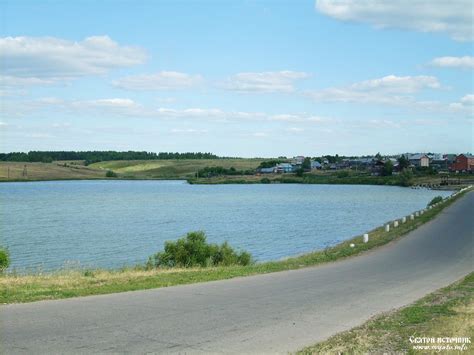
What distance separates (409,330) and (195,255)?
1491 cm

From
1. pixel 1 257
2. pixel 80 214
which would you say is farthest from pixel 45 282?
pixel 80 214

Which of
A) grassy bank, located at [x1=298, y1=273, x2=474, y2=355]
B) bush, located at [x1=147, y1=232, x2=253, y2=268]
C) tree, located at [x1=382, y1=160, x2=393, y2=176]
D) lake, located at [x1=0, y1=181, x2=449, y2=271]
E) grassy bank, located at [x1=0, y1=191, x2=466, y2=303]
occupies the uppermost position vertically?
tree, located at [x1=382, y1=160, x2=393, y2=176]

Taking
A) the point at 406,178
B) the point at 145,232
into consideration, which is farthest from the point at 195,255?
the point at 406,178

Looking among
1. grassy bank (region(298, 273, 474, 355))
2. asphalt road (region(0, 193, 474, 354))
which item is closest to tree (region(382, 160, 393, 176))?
asphalt road (region(0, 193, 474, 354))

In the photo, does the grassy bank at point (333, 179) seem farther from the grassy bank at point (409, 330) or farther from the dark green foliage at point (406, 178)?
the grassy bank at point (409, 330)

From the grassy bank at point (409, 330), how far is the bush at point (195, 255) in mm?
12070

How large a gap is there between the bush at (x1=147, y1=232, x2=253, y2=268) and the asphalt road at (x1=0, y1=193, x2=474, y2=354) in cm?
598

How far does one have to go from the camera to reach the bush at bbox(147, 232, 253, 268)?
954 inches

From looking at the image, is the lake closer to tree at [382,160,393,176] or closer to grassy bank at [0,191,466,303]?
grassy bank at [0,191,466,303]

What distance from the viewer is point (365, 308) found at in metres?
13.0

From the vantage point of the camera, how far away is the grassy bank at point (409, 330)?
932 centimetres

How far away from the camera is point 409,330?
10570 millimetres

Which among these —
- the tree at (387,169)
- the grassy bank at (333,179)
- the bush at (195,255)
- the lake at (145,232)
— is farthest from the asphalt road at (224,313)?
the tree at (387,169)

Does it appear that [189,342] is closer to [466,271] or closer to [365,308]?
[365,308]
